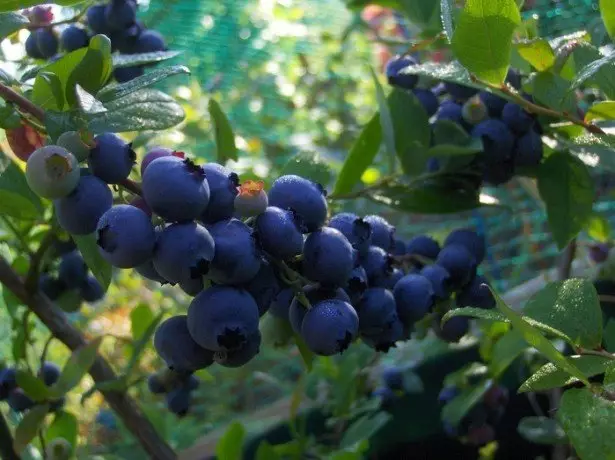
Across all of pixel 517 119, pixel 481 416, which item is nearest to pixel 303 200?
pixel 517 119

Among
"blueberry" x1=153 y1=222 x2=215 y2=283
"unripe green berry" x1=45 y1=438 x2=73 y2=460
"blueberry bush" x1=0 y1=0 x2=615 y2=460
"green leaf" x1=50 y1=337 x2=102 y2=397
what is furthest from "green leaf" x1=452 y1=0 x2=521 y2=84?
"unripe green berry" x1=45 y1=438 x2=73 y2=460

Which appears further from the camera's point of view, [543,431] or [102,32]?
[543,431]

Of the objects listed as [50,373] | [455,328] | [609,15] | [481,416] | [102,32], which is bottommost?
[481,416]

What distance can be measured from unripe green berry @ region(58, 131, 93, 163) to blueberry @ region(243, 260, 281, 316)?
0.46ft

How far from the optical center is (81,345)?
0.90 m

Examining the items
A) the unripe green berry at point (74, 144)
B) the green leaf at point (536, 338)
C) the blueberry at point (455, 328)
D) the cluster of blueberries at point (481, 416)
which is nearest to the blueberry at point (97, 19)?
the unripe green berry at point (74, 144)

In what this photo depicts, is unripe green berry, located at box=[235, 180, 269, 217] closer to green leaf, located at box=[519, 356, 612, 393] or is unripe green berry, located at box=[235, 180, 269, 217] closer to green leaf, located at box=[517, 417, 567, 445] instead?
green leaf, located at box=[519, 356, 612, 393]

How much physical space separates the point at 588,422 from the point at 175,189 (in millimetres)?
280

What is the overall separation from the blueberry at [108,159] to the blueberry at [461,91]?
0.46 m

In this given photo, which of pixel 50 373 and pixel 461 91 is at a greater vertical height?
pixel 461 91

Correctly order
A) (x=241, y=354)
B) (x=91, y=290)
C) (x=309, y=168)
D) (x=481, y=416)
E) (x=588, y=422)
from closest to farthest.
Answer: (x=588, y=422) < (x=241, y=354) < (x=309, y=168) < (x=91, y=290) < (x=481, y=416)

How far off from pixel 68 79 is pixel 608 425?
43cm

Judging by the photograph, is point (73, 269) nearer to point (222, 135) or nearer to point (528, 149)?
point (222, 135)

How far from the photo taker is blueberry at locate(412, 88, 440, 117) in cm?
93
